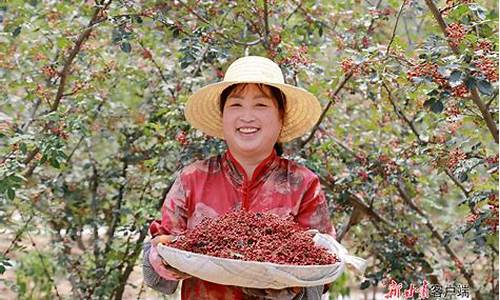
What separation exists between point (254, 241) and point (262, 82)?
420mm

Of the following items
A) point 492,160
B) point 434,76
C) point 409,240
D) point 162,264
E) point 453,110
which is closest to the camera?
point 162,264

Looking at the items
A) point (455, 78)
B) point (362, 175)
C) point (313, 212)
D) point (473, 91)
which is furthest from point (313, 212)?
point (362, 175)

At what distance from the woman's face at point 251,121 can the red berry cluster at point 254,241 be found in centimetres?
23

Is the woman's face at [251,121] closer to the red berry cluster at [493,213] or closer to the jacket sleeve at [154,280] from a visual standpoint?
the jacket sleeve at [154,280]

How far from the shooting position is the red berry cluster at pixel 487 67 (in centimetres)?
187

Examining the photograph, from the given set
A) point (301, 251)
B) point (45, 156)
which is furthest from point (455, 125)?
point (45, 156)

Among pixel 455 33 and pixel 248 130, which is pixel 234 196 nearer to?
pixel 248 130

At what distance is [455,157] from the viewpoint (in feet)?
7.22

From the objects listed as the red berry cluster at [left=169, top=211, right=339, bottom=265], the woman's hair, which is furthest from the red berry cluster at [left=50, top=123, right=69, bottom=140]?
the red berry cluster at [left=169, top=211, right=339, bottom=265]

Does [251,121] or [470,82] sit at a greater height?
[470,82]

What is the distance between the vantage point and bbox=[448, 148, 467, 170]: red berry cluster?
7.20ft

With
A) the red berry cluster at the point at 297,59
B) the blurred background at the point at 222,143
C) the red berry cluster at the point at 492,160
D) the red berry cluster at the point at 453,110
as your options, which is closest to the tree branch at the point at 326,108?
the blurred background at the point at 222,143

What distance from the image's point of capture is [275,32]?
2619 millimetres

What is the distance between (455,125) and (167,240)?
1.16m
